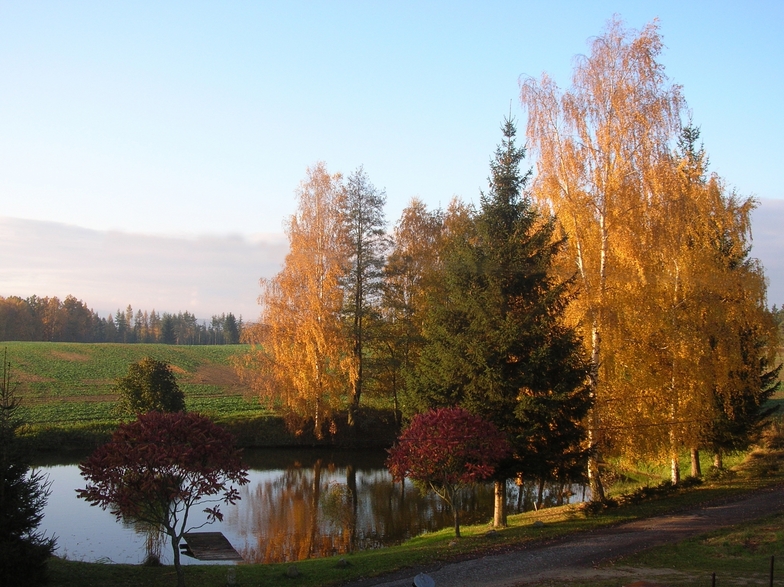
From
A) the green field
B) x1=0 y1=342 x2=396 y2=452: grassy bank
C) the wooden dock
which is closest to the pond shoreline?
x1=0 y1=342 x2=396 y2=452: grassy bank

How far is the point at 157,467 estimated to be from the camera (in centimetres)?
1216

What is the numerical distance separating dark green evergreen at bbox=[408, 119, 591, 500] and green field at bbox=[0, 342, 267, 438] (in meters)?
22.5

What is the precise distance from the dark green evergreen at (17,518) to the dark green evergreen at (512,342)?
430 inches

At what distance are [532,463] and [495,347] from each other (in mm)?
3604

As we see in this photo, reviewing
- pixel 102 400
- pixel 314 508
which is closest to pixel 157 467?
pixel 314 508

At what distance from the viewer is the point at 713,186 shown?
2438 centimetres

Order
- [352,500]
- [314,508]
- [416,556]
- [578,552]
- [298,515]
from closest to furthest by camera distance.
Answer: [578,552] < [416,556] < [298,515] < [314,508] < [352,500]

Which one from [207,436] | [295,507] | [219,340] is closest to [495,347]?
[207,436]

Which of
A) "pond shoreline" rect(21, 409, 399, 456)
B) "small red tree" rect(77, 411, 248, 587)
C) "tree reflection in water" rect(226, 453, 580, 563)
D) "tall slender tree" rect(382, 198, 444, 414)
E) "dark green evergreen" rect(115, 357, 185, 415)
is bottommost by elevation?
"tree reflection in water" rect(226, 453, 580, 563)

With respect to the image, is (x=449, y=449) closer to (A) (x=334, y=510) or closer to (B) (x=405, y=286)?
(A) (x=334, y=510)

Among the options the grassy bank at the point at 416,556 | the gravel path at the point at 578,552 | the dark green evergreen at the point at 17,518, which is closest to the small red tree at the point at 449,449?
the grassy bank at the point at 416,556

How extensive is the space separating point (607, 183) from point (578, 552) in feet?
37.8

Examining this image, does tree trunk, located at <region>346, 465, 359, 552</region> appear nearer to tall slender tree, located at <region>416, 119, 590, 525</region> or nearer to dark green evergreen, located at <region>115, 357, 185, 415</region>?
tall slender tree, located at <region>416, 119, 590, 525</region>

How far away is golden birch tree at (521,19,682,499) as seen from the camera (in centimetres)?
1944
